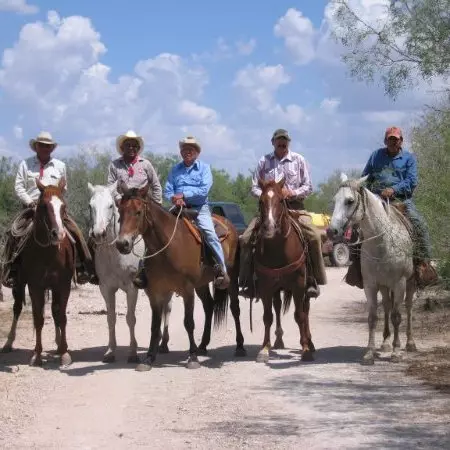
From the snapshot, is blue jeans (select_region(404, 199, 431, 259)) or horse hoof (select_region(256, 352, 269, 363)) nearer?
blue jeans (select_region(404, 199, 431, 259))

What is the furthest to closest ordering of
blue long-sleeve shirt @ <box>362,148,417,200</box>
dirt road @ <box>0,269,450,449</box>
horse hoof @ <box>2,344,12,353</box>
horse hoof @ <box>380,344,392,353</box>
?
1. horse hoof @ <box>2,344,12,353</box>
2. horse hoof @ <box>380,344,392,353</box>
3. blue long-sleeve shirt @ <box>362,148,417,200</box>
4. dirt road @ <box>0,269,450,449</box>

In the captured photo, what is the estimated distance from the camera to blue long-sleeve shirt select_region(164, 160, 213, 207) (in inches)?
429

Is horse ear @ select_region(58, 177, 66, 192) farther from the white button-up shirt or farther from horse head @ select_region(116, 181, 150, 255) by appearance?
horse head @ select_region(116, 181, 150, 255)

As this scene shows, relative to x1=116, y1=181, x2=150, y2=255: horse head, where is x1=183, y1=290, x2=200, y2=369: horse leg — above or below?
below

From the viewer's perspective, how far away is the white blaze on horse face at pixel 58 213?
32.2 feet

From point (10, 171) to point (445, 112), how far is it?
29079mm

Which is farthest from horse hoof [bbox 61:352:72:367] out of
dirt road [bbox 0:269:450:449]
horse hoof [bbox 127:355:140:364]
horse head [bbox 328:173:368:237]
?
horse head [bbox 328:173:368:237]

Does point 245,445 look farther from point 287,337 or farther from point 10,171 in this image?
point 10,171

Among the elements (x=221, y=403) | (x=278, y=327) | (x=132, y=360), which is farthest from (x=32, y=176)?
(x=221, y=403)

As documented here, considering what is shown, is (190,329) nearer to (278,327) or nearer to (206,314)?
(206,314)

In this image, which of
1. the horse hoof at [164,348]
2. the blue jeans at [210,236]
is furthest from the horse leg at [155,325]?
the horse hoof at [164,348]

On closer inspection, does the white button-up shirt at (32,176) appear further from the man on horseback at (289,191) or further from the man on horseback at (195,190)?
the man on horseback at (289,191)

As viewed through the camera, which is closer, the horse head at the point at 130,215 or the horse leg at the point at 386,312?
the horse head at the point at 130,215

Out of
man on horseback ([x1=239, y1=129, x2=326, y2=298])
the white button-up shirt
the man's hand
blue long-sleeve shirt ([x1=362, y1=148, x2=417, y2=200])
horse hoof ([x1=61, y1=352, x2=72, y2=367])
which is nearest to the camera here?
horse hoof ([x1=61, y1=352, x2=72, y2=367])
